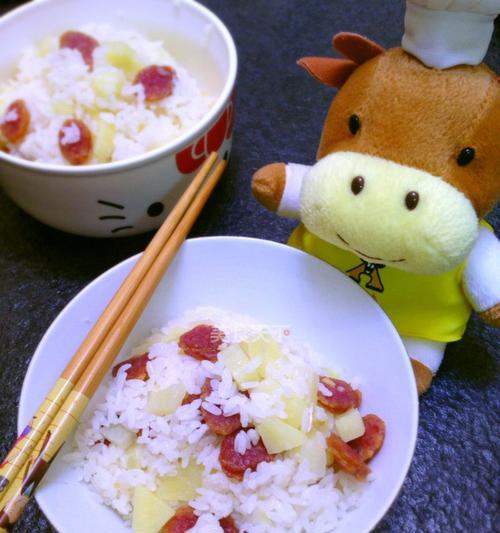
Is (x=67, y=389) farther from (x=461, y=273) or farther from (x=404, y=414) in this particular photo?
(x=461, y=273)

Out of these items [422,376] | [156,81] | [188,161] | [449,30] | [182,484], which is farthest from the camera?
[156,81]

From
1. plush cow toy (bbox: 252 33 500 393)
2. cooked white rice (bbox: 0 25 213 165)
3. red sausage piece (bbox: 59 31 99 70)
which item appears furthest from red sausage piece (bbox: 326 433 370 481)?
red sausage piece (bbox: 59 31 99 70)

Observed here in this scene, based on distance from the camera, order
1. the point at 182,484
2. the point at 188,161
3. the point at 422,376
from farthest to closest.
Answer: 1. the point at 188,161
2. the point at 422,376
3. the point at 182,484

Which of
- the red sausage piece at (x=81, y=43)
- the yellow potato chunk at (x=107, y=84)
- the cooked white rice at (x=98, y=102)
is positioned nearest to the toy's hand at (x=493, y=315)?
the cooked white rice at (x=98, y=102)

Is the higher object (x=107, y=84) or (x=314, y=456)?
(x=107, y=84)

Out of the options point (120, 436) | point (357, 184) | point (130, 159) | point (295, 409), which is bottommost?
point (120, 436)

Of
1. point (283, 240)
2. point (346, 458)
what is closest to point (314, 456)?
point (346, 458)

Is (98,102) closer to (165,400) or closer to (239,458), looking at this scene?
(165,400)
